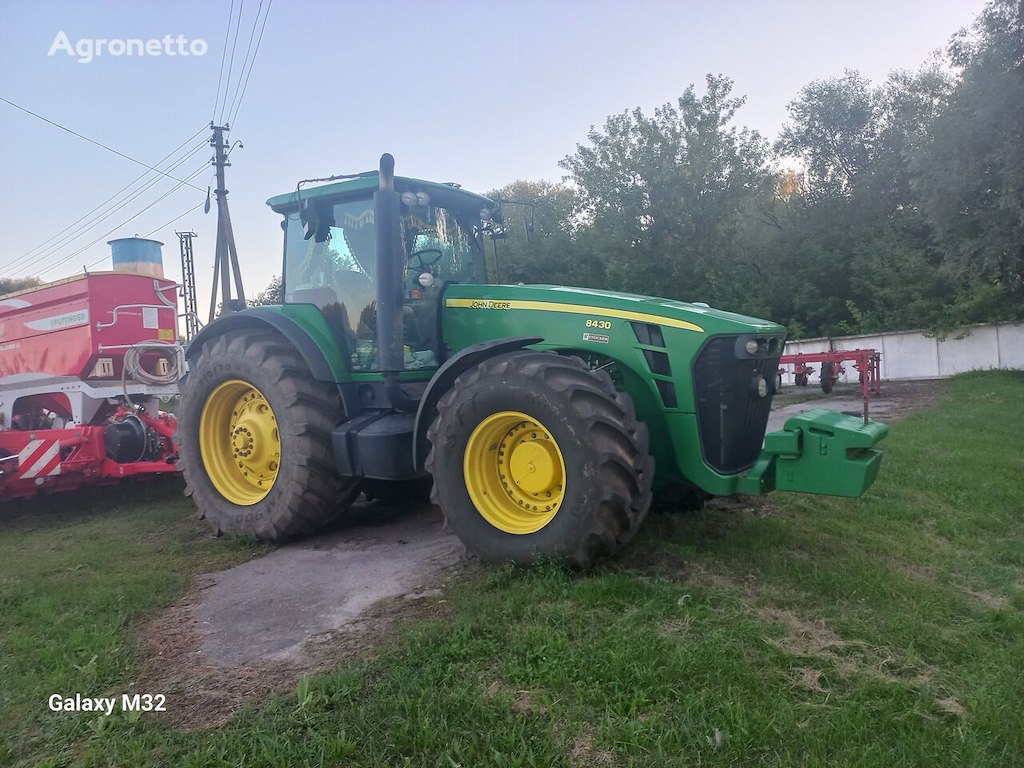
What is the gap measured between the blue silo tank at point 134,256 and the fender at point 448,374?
613 centimetres

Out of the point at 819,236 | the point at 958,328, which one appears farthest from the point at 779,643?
the point at 819,236

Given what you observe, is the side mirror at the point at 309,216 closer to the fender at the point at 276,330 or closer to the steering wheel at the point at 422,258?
the fender at the point at 276,330

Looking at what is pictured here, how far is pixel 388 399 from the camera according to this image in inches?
214

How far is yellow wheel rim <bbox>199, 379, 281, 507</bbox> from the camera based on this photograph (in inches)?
229

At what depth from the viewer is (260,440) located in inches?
229

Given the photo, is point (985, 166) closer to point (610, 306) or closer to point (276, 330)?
point (610, 306)

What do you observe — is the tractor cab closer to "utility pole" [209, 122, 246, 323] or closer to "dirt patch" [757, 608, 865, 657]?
"dirt patch" [757, 608, 865, 657]

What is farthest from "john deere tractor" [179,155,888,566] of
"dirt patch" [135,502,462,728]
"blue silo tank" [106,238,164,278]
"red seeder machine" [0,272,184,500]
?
"blue silo tank" [106,238,164,278]

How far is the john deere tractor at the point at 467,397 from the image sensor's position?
411 cm

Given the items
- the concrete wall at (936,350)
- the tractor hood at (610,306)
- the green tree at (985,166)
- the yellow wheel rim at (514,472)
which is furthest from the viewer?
the concrete wall at (936,350)

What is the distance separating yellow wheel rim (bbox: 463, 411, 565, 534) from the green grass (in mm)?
365

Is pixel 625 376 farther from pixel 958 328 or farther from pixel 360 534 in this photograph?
pixel 958 328

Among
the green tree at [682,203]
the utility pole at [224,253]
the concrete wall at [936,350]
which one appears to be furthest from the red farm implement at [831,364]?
the utility pole at [224,253]

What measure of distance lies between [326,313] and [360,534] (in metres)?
1.73
